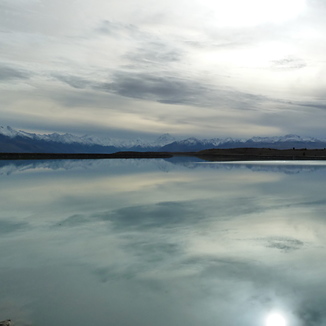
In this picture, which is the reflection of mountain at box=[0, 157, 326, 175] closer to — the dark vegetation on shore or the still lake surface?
the dark vegetation on shore

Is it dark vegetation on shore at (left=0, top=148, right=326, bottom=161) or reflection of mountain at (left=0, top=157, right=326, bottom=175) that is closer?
reflection of mountain at (left=0, top=157, right=326, bottom=175)

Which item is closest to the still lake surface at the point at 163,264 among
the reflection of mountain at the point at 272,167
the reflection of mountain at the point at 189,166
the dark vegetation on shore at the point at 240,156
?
the reflection of mountain at the point at 272,167

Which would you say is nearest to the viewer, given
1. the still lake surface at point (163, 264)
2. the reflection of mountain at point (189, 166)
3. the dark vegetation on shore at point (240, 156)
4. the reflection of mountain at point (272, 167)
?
the still lake surface at point (163, 264)

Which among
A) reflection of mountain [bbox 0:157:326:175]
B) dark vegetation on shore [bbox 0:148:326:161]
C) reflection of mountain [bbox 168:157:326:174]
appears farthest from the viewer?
dark vegetation on shore [bbox 0:148:326:161]

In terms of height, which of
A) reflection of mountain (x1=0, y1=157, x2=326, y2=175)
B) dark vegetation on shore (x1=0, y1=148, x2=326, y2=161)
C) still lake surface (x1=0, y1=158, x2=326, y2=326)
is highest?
dark vegetation on shore (x1=0, y1=148, x2=326, y2=161)

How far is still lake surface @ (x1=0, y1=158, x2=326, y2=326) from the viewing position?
414 inches

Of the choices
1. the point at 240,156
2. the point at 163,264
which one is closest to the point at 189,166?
the point at 163,264

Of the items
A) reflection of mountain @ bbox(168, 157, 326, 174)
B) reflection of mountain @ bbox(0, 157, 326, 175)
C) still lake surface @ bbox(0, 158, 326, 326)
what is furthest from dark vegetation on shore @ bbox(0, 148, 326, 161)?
still lake surface @ bbox(0, 158, 326, 326)

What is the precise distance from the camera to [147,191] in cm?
3919

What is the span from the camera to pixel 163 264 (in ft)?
47.6

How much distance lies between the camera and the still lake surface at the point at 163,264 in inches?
414

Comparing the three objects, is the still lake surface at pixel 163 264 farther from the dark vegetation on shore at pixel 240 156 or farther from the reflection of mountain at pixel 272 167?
the dark vegetation on shore at pixel 240 156

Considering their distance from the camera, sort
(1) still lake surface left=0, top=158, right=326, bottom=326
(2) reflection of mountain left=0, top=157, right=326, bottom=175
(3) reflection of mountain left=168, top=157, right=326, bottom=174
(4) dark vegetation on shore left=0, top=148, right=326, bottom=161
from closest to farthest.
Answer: (1) still lake surface left=0, top=158, right=326, bottom=326 → (3) reflection of mountain left=168, top=157, right=326, bottom=174 → (2) reflection of mountain left=0, top=157, right=326, bottom=175 → (4) dark vegetation on shore left=0, top=148, right=326, bottom=161

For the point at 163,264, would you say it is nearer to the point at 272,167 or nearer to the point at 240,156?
the point at 272,167
